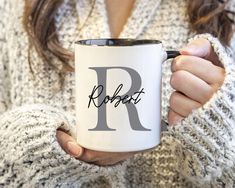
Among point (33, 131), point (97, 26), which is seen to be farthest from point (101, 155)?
point (97, 26)

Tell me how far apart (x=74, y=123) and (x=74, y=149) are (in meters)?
0.11

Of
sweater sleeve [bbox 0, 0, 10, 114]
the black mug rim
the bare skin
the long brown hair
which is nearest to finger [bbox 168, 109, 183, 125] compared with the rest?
the bare skin

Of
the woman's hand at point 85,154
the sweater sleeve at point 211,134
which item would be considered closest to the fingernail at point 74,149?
the woman's hand at point 85,154

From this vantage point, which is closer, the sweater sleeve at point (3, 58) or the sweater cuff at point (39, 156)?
the sweater cuff at point (39, 156)

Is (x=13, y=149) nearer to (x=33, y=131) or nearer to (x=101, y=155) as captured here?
(x=33, y=131)

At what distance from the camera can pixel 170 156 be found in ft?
3.01

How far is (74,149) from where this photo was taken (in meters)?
0.78

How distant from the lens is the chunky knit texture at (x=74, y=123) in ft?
2.51

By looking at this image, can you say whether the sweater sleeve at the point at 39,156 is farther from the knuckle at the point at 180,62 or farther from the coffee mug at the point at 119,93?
the knuckle at the point at 180,62

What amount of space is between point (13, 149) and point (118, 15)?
1.04 feet

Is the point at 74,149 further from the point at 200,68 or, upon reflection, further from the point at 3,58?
the point at 3,58

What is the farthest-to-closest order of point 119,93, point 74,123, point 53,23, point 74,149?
point 53,23
point 74,123
point 74,149
point 119,93

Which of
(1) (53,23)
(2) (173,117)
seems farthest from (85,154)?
(1) (53,23)

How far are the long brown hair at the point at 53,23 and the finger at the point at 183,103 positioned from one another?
248 millimetres
